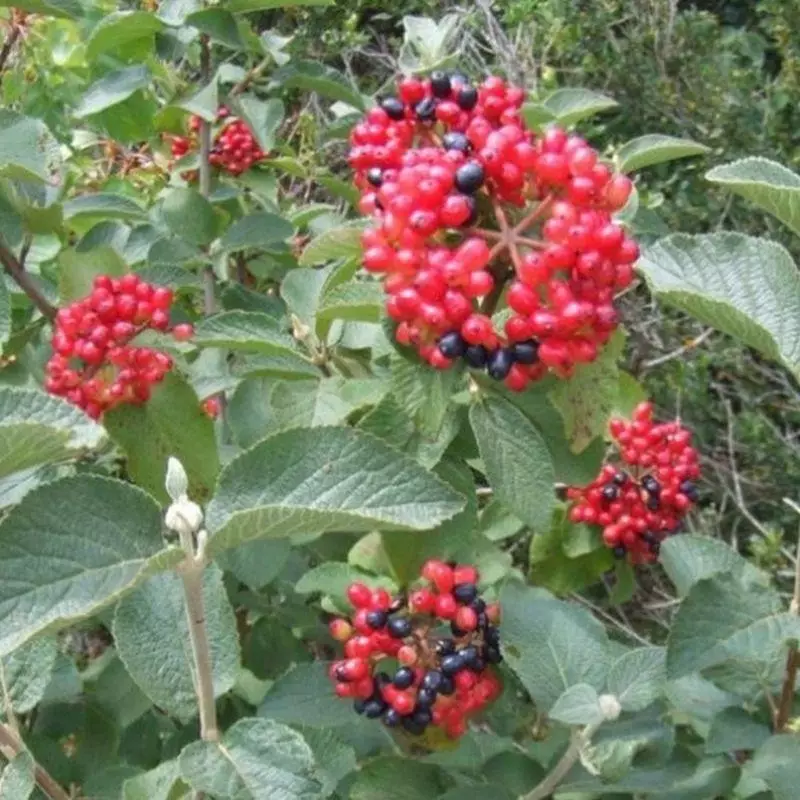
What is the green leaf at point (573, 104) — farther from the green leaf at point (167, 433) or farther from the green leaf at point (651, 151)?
the green leaf at point (167, 433)

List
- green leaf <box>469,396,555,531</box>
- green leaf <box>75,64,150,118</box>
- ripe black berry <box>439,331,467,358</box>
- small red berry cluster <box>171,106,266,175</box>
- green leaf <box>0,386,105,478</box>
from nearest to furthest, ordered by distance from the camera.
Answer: green leaf <box>0,386,105,478</box>, ripe black berry <box>439,331,467,358</box>, green leaf <box>469,396,555,531</box>, green leaf <box>75,64,150,118</box>, small red berry cluster <box>171,106,266,175</box>

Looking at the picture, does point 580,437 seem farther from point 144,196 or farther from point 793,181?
point 144,196

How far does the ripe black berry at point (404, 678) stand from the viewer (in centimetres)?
149

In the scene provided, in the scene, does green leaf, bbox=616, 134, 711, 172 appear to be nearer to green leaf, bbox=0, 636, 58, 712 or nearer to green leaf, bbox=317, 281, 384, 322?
green leaf, bbox=317, 281, 384, 322

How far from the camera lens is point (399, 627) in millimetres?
1518

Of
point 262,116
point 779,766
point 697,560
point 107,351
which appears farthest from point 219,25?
point 779,766

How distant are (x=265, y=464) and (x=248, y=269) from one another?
5.41ft

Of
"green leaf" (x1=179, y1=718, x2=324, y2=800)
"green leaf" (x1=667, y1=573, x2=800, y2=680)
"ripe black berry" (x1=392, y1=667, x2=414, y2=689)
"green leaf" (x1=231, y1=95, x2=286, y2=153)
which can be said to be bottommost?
"ripe black berry" (x1=392, y1=667, x2=414, y2=689)

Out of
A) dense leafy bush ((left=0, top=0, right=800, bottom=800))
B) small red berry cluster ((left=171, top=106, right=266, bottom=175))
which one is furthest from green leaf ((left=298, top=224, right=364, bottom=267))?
small red berry cluster ((left=171, top=106, right=266, bottom=175))

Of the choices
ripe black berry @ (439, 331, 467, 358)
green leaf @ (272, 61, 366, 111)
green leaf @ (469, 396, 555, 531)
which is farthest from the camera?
green leaf @ (272, 61, 366, 111)

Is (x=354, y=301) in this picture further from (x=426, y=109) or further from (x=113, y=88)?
(x=113, y=88)

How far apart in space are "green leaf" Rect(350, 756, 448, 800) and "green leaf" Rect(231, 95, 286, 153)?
1087 mm

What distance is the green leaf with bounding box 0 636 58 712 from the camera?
1471mm

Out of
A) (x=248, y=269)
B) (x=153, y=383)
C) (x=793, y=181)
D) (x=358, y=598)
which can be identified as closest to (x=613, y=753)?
(x=358, y=598)
